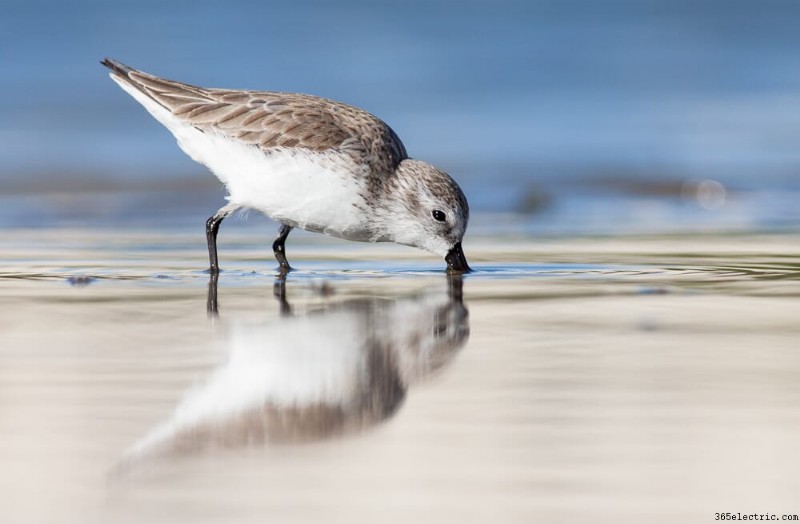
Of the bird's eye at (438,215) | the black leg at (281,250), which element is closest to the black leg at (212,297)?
the black leg at (281,250)

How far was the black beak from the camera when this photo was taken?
25.0ft

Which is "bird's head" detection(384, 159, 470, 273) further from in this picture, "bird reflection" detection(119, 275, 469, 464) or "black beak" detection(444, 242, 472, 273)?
"bird reflection" detection(119, 275, 469, 464)

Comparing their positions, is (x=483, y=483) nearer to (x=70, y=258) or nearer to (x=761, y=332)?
(x=761, y=332)

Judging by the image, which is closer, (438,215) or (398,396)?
(398,396)

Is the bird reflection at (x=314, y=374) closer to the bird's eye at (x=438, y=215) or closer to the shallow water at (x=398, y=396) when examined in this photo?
the shallow water at (x=398, y=396)

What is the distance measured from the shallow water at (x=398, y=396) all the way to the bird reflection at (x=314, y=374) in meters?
0.01

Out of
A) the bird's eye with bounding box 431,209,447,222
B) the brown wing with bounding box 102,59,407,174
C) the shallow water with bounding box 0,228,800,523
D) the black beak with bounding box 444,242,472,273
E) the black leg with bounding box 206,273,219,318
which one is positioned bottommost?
the shallow water with bounding box 0,228,800,523

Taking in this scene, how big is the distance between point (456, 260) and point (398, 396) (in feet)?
11.0

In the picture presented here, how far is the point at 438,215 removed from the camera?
768cm

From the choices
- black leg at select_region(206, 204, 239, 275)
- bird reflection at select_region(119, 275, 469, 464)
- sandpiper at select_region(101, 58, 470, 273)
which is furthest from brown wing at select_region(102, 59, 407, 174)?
bird reflection at select_region(119, 275, 469, 464)

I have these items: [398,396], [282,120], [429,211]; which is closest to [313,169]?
[282,120]

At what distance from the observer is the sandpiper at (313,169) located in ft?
24.1

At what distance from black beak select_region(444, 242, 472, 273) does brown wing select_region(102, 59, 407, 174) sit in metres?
0.57

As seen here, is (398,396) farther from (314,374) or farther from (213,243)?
(213,243)
